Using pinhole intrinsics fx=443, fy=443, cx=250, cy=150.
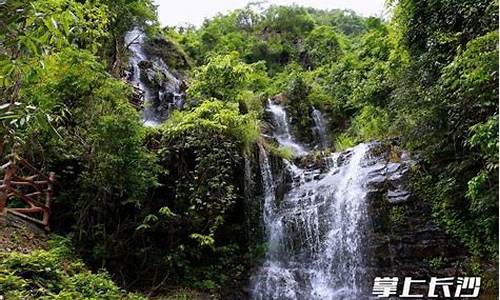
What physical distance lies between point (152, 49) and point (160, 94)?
432 centimetres

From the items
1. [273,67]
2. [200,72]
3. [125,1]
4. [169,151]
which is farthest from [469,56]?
[273,67]

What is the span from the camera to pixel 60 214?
27.8 ft

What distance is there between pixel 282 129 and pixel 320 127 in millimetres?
1451

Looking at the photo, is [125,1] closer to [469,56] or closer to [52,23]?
[469,56]

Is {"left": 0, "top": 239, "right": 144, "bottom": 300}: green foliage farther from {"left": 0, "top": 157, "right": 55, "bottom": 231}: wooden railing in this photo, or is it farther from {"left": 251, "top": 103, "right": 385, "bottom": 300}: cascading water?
{"left": 251, "top": 103, "right": 385, "bottom": 300}: cascading water

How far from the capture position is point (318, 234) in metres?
8.95

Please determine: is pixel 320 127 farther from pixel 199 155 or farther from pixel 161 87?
pixel 199 155

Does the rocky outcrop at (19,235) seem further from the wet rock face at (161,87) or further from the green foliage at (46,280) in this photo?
the wet rock face at (161,87)

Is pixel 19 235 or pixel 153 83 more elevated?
pixel 153 83

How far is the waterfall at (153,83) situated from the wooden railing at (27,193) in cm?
621

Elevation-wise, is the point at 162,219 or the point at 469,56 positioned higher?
the point at 469,56

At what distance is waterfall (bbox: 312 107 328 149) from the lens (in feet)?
50.6

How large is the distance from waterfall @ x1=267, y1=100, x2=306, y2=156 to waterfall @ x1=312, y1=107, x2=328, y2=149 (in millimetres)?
845

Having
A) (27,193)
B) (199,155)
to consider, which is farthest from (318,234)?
(27,193)
